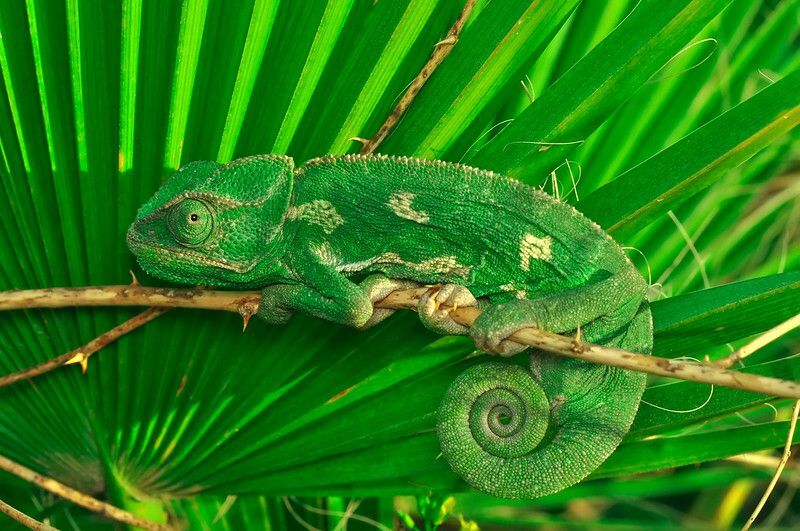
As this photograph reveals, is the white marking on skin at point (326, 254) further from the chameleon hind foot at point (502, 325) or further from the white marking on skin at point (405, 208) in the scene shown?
the chameleon hind foot at point (502, 325)

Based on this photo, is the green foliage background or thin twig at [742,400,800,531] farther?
the green foliage background

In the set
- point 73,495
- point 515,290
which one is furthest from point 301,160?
point 73,495

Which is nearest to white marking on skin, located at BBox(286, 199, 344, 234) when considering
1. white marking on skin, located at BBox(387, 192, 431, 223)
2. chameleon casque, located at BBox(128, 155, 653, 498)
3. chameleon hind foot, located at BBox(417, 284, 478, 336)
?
chameleon casque, located at BBox(128, 155, 653, 498)

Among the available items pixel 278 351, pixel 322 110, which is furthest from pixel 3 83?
pixel 278 351

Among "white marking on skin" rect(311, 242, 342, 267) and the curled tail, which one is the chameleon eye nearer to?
"white marking on skin" rect(311, 242, 342, 267)

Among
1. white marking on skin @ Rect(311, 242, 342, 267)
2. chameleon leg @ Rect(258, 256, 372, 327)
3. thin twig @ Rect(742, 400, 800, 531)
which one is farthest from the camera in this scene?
white marking on skin @ Rect(311, 242, 342, 267)

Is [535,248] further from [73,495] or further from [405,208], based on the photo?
[73,495]
